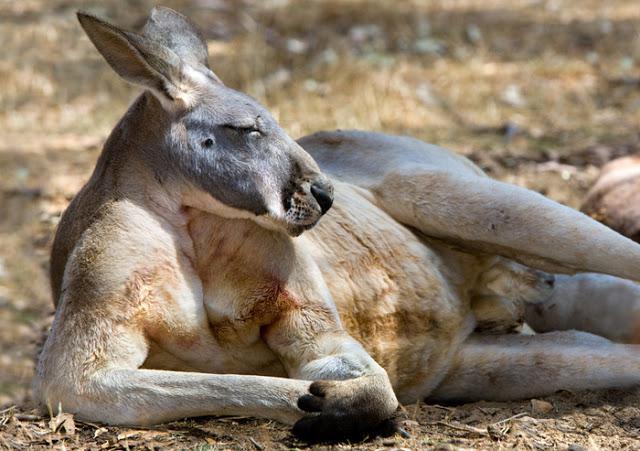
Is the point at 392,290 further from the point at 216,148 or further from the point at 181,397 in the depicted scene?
the point at 181,397

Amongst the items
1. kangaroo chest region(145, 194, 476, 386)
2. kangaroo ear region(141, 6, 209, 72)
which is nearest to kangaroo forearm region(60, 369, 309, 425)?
kangaroo chest region(145, 194, 476, 386)

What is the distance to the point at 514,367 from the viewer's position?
12.7 ft

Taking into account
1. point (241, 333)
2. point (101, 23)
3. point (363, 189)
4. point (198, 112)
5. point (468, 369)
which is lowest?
point (468, 369)

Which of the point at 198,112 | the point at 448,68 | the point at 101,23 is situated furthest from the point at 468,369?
the point at 448,68

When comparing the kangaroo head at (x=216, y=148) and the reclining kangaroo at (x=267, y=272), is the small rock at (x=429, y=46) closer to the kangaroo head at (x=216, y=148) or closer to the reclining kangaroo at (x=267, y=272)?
the reclining kangaroo at (x=267, y=272)

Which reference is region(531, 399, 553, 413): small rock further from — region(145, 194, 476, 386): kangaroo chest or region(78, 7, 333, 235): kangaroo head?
region(78, 7, 333, 235): kangaroo head

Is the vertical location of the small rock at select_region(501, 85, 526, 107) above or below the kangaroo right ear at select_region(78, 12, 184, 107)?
below

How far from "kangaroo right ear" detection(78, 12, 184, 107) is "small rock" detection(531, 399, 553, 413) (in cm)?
154

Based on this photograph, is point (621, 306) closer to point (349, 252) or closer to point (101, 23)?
point (349, 252)

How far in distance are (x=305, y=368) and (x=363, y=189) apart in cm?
108

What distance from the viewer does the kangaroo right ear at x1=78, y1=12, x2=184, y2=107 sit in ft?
10.6

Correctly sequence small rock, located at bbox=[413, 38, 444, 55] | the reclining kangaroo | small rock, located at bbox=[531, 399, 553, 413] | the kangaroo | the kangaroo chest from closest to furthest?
the reclining kangaroo
the kangaroo chest
small rock, located at bbox=[531, 399, 553, 413]
the kangaroo
small rock, located at bbox=[413, 38, 444, 55]

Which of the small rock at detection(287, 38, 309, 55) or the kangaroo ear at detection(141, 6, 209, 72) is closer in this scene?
the kangaroo ear at detection(141, 6, 209, 72)

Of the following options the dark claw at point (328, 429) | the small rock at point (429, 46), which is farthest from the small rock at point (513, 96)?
the dark claw at point (328, 429)
